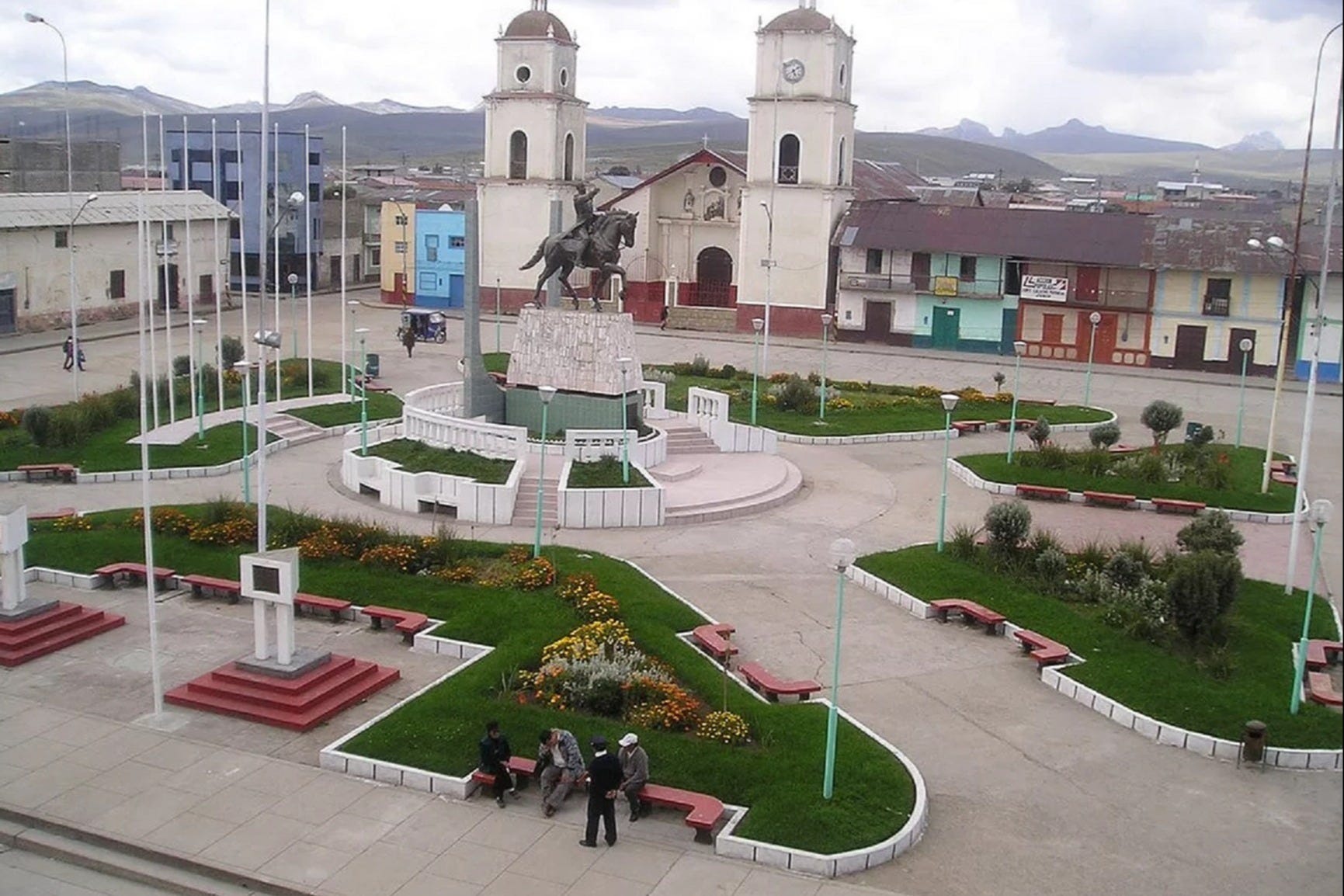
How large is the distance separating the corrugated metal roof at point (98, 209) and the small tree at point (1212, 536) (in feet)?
119

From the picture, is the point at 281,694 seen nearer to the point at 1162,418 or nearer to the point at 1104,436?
the point at 1104,436

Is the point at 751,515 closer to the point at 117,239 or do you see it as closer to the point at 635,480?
the point at 635,480

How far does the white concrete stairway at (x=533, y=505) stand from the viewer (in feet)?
87.1

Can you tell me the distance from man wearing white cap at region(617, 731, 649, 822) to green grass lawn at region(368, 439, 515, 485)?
1285cm

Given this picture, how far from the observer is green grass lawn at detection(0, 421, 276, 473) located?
29297 millimetres

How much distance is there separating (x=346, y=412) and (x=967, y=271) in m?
29.7

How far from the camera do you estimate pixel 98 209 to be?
5203 centimetres

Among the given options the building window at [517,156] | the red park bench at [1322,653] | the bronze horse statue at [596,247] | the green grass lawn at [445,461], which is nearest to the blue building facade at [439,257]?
Answer: the building window at [517,156]

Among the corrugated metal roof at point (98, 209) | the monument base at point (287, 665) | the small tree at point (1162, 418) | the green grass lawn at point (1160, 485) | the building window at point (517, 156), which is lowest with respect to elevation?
the monument base at point (287, 665)

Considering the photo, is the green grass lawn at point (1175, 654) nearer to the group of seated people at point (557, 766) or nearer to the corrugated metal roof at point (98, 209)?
the group of seated people at point (557, 766)

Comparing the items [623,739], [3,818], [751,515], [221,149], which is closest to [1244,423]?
[751,515]

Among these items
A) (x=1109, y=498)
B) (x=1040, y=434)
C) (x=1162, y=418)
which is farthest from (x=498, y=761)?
(x=1162, y=418)

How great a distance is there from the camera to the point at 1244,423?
4059 cm

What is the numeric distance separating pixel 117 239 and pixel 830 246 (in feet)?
97.0
